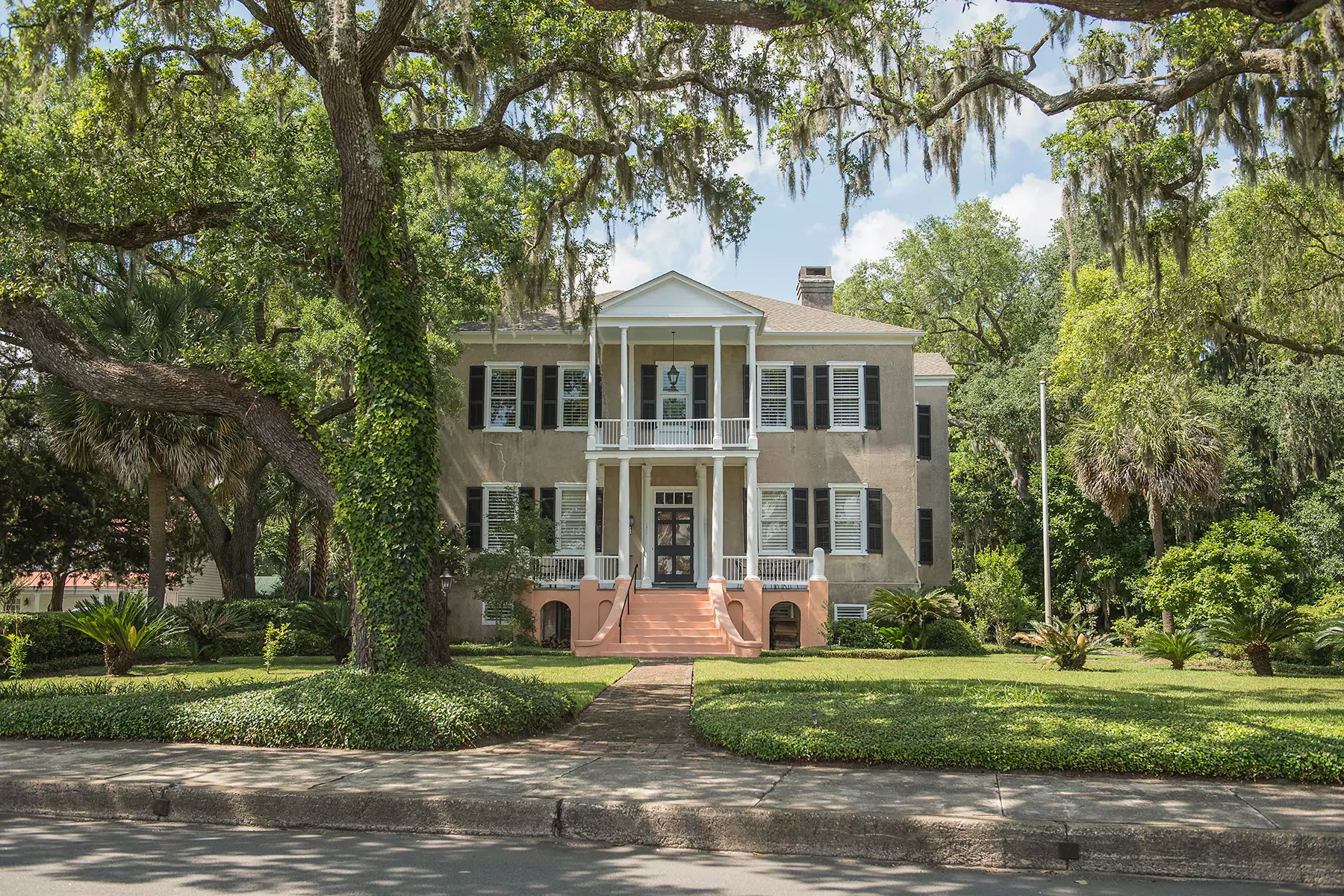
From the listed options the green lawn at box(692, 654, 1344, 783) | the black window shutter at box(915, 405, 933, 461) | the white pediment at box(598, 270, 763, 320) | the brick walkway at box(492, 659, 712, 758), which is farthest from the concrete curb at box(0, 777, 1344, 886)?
the black window shutter at box(915, 405, 933, 461)

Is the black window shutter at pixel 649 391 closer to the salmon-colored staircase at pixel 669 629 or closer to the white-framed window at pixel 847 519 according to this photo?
the salmon-colored staircase at pixel 669 629

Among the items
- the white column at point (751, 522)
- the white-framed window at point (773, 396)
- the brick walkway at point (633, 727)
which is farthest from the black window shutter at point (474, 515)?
the brick walkway at point (633, 727)

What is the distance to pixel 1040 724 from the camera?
8.23 m

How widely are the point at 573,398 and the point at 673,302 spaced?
10.9ft

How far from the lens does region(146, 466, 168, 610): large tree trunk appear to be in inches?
713

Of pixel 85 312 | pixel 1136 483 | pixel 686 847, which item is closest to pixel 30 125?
pixel 85 312

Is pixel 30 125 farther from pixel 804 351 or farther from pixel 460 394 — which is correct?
pixel 804 351

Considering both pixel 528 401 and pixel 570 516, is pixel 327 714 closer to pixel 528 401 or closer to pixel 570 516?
pixel 570 516

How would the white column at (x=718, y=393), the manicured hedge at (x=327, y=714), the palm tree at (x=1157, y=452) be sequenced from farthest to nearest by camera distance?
1. the palm tree at (x=1157, y=452)
2. the white column at (x=718, y=393)
3. the manicured hedge at (x=327, y=714)

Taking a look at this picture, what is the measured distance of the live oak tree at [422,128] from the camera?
32.6 ft

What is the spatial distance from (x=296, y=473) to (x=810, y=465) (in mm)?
15560

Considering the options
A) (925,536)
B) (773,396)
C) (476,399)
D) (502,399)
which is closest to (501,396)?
(502,399)

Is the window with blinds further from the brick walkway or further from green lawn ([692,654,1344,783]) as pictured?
green lawn ([692,654,1344,783])

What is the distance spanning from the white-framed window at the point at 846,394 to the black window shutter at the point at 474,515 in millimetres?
8462
